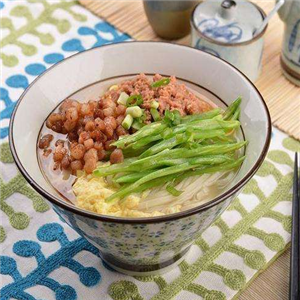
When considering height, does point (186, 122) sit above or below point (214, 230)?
above

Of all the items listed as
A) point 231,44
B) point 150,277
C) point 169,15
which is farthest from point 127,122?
point 169,15

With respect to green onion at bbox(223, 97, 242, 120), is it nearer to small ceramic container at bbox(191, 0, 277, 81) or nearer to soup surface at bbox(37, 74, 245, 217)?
soup surface at bbox(37, 74, 245, 217)

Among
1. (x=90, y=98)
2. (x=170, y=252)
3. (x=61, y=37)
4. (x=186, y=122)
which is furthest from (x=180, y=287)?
(x=61, y=37)

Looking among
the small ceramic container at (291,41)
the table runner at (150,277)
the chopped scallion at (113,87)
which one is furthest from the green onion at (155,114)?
the small ceramic container at (291,41)

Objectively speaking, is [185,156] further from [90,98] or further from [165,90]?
[90,98]

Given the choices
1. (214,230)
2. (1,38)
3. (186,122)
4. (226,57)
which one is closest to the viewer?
(186,122)

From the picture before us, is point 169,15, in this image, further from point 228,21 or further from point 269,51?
point 269,51

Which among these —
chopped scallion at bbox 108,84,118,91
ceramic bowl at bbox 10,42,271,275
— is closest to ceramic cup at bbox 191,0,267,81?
ceramic bowl at bbox 10,42,271,275

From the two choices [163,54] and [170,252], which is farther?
[163,54]
